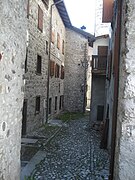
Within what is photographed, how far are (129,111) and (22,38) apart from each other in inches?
93.7

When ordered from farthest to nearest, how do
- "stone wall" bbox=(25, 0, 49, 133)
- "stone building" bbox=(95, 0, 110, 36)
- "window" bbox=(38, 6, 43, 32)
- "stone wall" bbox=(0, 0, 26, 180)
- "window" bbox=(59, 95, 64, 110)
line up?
"window" bbox=(59, 95, 64, 110) < "stone building" bbox=(95, 0, 110, 36) < "window" bbox=(38, 6, 43, 32) < "stone wall" bbox=(25, 0, 49, 133) < "stone wall" bbox=(0, 0, 26, 180)

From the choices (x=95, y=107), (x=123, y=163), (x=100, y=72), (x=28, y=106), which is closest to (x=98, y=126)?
(x=95, y=107)

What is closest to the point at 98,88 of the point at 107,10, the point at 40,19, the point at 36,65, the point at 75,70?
the point at 36,65

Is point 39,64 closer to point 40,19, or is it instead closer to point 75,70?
point 40,19

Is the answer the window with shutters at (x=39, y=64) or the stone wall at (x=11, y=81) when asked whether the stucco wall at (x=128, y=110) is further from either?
the window with shutters at (x=39, y=64)

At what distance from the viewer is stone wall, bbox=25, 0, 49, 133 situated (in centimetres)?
1087

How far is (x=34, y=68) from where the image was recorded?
11.8 meters

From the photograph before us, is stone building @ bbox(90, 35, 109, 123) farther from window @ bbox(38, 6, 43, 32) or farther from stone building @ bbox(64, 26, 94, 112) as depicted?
stone building @ bbox(64, 26, 94, 112)

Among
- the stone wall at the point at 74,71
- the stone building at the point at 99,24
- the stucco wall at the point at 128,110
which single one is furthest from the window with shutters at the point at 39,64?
the stucco wall at the point at 128,110

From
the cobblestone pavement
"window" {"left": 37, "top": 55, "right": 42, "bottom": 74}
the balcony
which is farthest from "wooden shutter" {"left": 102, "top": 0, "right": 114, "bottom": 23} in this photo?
the cobblestone pavement

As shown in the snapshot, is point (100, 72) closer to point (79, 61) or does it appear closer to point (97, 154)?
point (97, 154)

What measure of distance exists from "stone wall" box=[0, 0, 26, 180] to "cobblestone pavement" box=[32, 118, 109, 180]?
192cm

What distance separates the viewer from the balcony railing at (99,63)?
1295cm

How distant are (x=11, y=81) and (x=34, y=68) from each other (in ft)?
26.3
